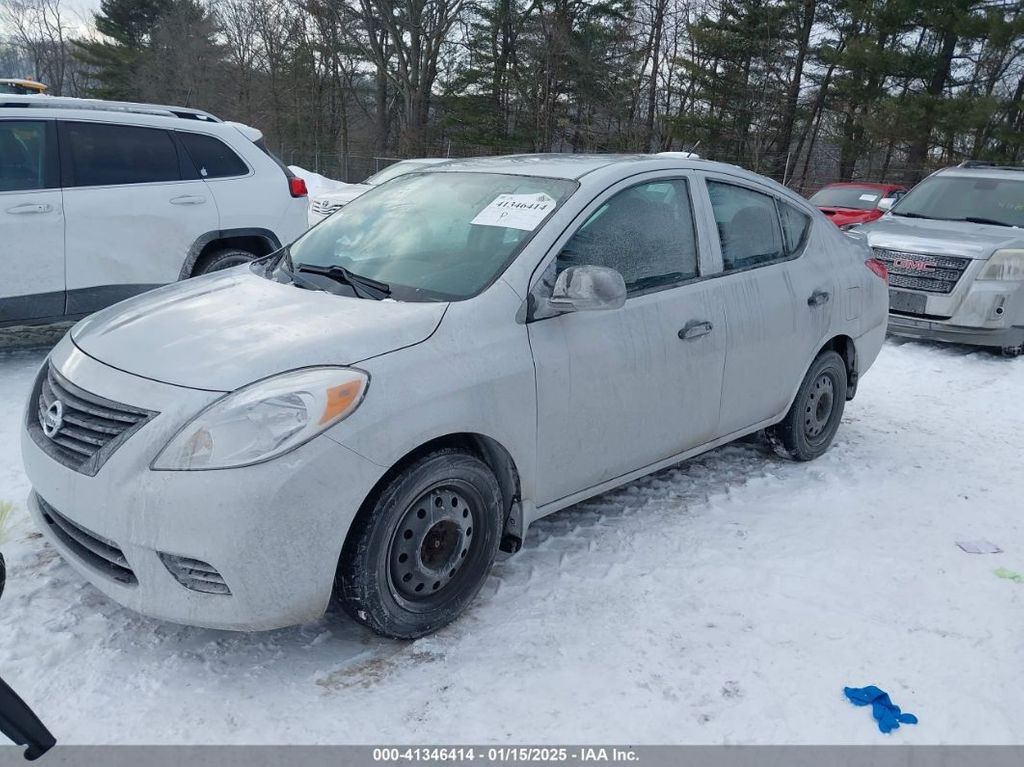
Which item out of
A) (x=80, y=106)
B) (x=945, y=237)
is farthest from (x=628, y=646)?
(x=945, y=237)

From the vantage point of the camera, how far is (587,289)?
129 inches

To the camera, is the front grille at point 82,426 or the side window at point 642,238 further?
the side window at point 642,238

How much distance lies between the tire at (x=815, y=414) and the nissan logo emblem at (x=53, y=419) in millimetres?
3783

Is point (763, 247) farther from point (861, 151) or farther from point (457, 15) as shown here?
point (457, 15)

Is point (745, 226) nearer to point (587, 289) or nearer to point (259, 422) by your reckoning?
point (587, 289)

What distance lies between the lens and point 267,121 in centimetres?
3994

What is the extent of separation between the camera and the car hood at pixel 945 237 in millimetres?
8125

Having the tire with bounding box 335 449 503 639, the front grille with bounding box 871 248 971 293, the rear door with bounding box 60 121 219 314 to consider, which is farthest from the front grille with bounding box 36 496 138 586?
the front grille with bounding box 871 248 971 293

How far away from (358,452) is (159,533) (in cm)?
66

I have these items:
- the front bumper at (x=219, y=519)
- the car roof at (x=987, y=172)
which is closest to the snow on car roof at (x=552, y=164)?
the front bumper at (x=219, y=519)

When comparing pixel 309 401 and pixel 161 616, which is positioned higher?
pixel 309 401

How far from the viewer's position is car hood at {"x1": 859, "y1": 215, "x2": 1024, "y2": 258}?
8125mm

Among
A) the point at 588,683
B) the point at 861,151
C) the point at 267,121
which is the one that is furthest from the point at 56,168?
the point at 267,121

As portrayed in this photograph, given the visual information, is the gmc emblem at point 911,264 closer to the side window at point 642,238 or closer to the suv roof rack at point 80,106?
the side window at point 642,238
